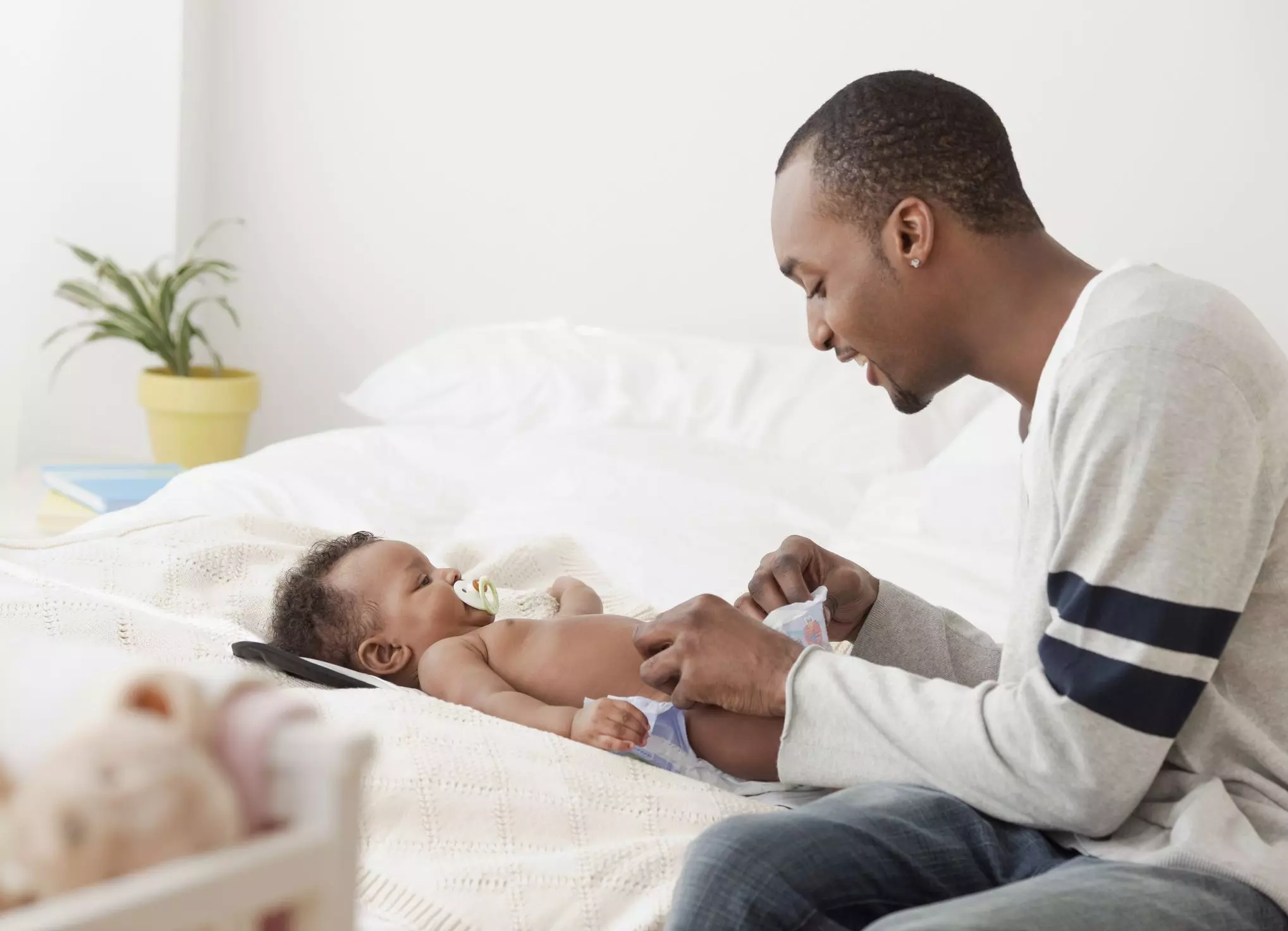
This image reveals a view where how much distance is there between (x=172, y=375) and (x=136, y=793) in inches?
119

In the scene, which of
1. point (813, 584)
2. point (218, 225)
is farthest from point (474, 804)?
point (218, 225)

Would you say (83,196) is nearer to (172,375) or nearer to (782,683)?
(172,375)

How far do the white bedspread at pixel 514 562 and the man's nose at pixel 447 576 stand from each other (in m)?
0.16

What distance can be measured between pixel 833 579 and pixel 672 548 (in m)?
0.60

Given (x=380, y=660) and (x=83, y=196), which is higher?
(x=83, y=196)

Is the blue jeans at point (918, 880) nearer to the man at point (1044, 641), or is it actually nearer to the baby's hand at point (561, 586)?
the man at point (1044, 641)

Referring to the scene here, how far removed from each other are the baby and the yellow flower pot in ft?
5.37

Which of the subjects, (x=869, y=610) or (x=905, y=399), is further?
(x=869, y=610)

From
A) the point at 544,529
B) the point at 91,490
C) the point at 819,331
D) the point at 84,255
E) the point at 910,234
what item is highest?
the point at 910,234

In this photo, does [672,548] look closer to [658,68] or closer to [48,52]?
[658,68]

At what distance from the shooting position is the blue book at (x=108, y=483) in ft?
8.19

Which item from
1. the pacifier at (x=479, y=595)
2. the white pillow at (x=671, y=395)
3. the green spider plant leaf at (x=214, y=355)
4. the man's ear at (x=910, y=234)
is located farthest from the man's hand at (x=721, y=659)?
the green spider plant leaf at (x=214, y=355)

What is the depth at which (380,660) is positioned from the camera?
63.8 inches

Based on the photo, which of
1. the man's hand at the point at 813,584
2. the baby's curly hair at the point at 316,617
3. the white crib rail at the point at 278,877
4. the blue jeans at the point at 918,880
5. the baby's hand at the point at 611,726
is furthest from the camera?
the baby's curly hair at the point at 316,617
